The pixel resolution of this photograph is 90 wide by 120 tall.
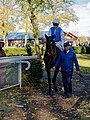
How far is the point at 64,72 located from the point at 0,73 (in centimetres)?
220

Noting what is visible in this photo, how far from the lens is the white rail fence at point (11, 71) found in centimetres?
991

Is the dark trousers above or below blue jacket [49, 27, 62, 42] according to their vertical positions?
below

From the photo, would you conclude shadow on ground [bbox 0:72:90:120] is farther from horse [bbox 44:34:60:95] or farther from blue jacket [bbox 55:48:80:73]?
horse [bbox 44:34:60:95]

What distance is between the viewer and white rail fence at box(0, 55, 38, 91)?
9.91 metres

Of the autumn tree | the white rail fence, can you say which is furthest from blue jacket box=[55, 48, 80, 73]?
the autumn tree

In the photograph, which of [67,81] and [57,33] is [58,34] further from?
[67,81]

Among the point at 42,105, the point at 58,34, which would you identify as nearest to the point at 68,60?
the point at 58,34

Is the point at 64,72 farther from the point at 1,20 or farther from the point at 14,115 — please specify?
the point at 1,20

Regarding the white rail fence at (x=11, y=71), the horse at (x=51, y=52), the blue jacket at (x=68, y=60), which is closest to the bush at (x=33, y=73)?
the white rail fence at (x=11, y=71)

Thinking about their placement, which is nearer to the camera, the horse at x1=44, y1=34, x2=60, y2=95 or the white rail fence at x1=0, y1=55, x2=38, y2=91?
the horse at x1=44, y1=34, x2=60, y2=95

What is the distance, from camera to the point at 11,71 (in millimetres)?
10547

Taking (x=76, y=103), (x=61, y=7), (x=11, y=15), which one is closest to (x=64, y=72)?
(x=76, y=103)

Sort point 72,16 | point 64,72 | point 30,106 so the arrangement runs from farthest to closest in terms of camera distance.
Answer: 1. point 72,16
2. point 64,72
3. point 30,106

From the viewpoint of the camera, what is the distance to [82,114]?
7.08m
